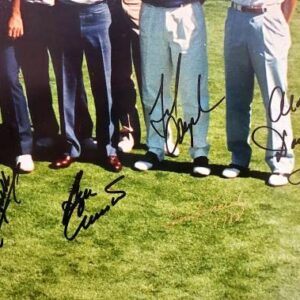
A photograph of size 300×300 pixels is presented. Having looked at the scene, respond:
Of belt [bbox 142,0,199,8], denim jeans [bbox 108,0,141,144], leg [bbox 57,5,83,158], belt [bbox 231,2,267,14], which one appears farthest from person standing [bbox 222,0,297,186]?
leg [bbox 57,5,83,158]

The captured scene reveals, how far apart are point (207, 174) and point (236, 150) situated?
0.24 meters

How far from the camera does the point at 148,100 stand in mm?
4836

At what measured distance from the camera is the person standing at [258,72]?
14.3ft

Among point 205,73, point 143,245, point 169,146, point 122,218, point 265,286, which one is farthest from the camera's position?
point 169,146

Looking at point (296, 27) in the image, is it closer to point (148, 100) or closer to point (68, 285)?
point (148, 100)

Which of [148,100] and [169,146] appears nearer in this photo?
[148,100]

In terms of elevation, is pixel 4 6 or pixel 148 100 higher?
pixel 4 6

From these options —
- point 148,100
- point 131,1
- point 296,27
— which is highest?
point 131,1

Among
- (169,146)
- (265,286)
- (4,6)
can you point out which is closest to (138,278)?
(265,286)

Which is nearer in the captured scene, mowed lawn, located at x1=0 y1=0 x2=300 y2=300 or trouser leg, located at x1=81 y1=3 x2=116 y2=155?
mowed lawn, located at x1=0 y1=0 x2=300 y2=300

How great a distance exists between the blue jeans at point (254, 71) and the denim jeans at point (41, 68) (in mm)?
1099

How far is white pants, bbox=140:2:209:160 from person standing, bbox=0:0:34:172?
31.2 inches

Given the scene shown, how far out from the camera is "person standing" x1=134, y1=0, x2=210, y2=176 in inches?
178
